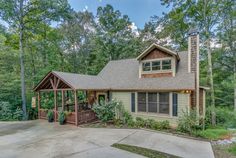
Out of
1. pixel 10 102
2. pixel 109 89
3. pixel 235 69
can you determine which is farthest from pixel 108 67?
pixel 235 69

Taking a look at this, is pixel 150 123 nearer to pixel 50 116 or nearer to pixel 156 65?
pixel 156 65

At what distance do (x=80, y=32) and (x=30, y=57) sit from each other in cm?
894

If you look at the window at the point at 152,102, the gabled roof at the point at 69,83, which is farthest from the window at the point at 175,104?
the gabled roof at the point at 69,83

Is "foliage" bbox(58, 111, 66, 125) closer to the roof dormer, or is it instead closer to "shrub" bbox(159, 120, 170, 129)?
the roof dormer

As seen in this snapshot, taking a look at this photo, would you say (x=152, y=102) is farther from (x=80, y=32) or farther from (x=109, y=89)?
(x=80, y=32)

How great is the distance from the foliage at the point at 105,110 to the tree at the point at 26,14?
7507 millimetres

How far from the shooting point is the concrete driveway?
6.34 meters

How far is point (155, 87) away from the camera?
10.6 meters

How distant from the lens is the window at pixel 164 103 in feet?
34.0

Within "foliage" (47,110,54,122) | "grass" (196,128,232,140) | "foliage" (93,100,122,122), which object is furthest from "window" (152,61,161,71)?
"foliage" (47,110,54,122)

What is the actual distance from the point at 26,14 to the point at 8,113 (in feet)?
29.8

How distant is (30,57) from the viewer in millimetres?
19625

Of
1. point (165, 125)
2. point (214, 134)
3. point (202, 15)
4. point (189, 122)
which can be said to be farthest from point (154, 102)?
point (202, 15)

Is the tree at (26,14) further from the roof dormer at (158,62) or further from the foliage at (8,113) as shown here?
the roof dormer at (158,62)
